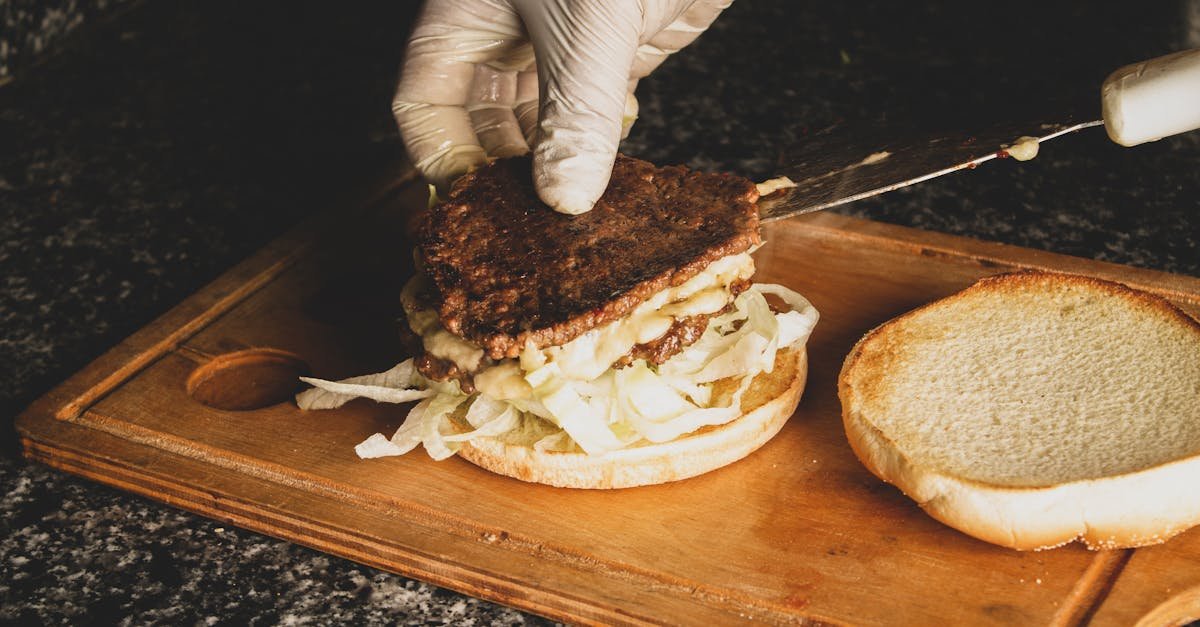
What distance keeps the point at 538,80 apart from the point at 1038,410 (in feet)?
5.44

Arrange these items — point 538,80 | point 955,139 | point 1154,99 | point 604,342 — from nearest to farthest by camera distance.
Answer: point 1154,99 → point 604,342 → point 955,139 → point 538,80

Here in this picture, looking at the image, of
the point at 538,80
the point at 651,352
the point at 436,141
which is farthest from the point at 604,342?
the point at 436,141

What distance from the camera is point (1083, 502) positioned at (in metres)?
2.66

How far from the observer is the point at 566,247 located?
306 centimetres

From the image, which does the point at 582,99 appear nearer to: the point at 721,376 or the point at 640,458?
the point at 721,376

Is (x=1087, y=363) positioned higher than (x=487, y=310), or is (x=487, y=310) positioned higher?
(x=487, y=310)

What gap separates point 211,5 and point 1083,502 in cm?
521

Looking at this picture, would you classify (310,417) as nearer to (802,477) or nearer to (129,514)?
(129,514)

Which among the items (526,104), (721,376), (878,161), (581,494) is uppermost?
(526,104)

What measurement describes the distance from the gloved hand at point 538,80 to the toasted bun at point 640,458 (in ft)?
2.17

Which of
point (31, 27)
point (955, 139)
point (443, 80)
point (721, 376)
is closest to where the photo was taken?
point (721, 376)

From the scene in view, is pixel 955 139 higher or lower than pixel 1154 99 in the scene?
lower

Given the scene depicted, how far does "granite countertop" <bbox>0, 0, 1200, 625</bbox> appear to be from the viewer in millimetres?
2883

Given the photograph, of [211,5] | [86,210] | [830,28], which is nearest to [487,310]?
[86,210]
